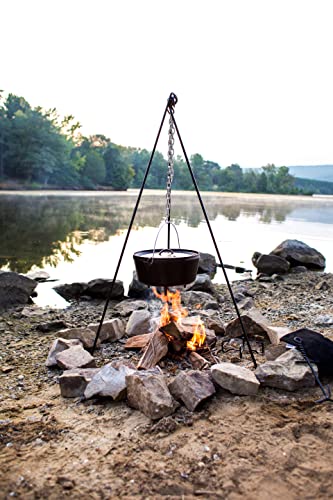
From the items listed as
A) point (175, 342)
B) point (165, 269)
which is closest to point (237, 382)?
point (175, 342)

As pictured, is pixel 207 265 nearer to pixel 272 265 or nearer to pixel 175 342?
pixel 272 265

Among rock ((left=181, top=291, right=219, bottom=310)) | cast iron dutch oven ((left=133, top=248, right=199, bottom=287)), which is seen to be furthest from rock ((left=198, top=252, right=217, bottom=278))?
cast iron dutch oven ((left=133, top=248, right=199, bottom=287))

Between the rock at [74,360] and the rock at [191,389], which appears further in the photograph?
the rock at [74,360]

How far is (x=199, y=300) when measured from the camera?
6.12m

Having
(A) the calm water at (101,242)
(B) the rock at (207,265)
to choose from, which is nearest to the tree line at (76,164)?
(A) the calm water at (101,242)

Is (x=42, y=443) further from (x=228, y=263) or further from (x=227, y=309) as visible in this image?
(x=228, y=263)

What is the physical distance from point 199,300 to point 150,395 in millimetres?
3246

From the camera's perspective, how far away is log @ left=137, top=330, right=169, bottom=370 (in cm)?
368

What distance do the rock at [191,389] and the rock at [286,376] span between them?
1.42 ft

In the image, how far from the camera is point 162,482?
227 centimetres

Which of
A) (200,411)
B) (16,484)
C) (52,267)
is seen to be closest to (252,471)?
(200,411)

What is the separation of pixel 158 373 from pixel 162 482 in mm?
1017

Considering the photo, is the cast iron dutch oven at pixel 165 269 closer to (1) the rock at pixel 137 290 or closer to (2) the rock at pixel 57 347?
(2) the rock at pixel 57 347

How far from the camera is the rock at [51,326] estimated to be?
195 inches
